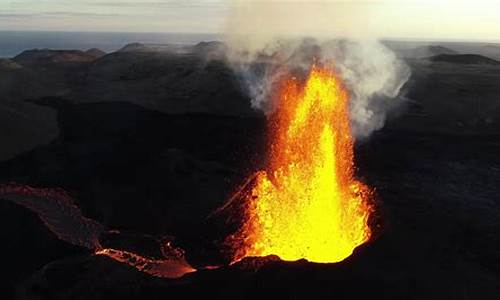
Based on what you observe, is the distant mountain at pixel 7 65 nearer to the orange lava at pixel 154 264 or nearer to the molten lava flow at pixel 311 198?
the molten lava flow at pixel 311 198

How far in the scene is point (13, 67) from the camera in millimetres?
71938

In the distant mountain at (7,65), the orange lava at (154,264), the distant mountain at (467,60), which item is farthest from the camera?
the distant mountain at (467,60)

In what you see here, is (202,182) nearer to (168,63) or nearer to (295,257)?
→ (295,257)

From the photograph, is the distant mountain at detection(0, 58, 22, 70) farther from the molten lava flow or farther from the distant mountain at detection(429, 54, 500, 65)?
the distant mountain at detection(429, 54, 500, 65)

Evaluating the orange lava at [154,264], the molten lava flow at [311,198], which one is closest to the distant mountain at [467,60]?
the molten lava flow at [311,198]

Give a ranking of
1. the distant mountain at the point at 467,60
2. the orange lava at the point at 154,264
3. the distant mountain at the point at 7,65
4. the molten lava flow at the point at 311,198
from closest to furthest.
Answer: the orange lava at the point at 154,264
the molten lava flow at the point at 311,198
the distant mountain at the point at 7,65
the distant mountain at the point at 467,60

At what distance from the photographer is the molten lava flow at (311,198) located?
24969 mm

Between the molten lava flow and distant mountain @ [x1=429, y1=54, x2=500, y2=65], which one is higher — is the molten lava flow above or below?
below

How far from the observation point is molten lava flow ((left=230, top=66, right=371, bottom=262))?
24969 millimetres

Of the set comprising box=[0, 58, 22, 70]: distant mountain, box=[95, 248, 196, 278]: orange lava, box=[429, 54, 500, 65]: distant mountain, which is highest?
box=[0, 58, 22, 70]: distant mountain

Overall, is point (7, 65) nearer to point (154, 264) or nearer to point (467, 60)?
point (154, 264)

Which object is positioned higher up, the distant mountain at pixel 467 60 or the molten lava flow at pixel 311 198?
the distant mountain at pixel 467 60

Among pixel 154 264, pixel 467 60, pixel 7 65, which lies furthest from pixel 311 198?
pixel 467 60

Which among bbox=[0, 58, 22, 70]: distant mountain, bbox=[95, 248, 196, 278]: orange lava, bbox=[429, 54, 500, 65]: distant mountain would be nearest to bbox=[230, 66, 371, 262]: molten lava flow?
bbox=[95, 248, 196, 278]: orange lava
